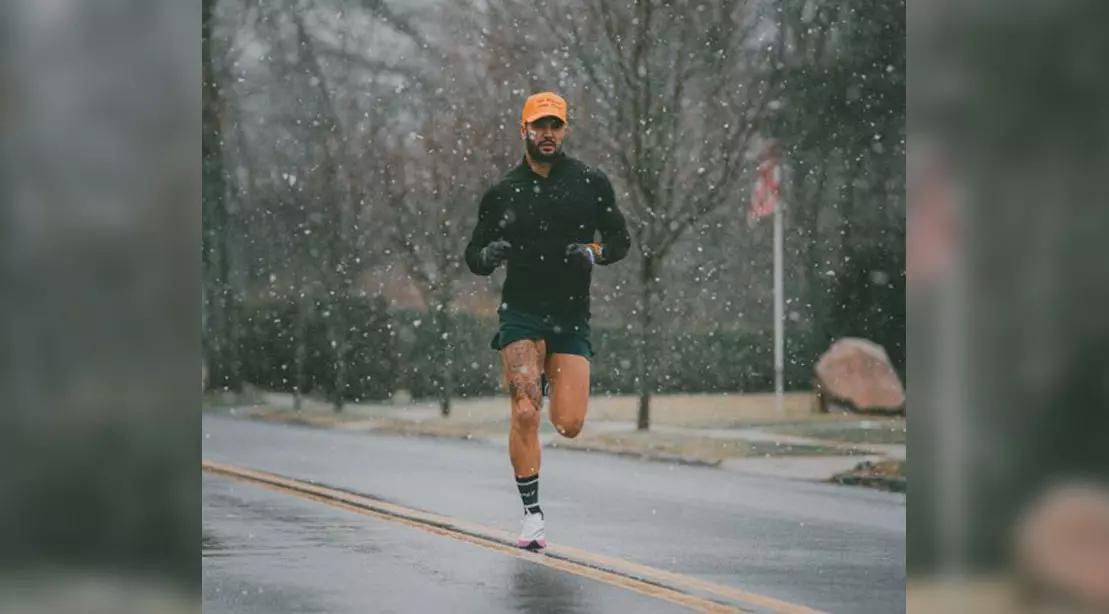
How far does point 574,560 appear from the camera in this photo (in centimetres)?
839

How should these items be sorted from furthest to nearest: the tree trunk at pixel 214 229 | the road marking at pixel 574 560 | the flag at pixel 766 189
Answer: the flag at pixel 766 189, the tree trunk at pixel 214 229, the road marking at pixel 574 560

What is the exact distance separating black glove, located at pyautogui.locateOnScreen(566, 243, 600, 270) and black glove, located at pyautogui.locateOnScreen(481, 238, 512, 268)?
13.1 inches

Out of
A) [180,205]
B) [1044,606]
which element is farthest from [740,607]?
[180,205]

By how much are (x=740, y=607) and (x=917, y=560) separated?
0.91 m

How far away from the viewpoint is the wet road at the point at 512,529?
7695 millimetres

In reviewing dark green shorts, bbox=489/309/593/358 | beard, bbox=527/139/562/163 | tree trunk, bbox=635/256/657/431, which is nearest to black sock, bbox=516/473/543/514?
dark green shorts, bbox=489/309/593/358

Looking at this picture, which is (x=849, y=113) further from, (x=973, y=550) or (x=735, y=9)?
(x=973, y=550)

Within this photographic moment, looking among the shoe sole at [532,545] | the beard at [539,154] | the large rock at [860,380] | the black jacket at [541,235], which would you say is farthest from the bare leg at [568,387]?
the large rock at [860,380]

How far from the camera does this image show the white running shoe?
28.5 ft

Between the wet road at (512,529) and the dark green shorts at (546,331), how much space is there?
1134mm

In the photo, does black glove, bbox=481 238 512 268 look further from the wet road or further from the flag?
the flag

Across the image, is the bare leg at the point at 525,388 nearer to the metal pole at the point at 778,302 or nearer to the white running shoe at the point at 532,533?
the white running shoe at the point at 532,533

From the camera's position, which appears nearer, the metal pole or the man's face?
the man's face

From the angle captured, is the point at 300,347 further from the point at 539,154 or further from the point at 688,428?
the point at 539,154
